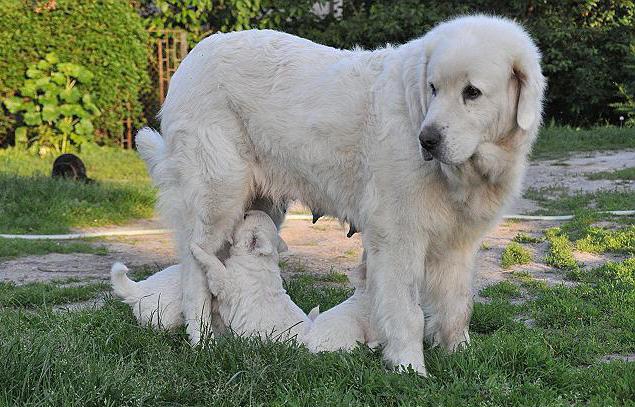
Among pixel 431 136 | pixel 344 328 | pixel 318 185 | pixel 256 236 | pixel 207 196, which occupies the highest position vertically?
pixel 431 136

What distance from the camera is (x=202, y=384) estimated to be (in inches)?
134

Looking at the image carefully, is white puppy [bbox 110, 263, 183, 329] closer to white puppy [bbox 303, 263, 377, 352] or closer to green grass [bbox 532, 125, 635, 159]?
white puppy [bbox 303, 263, 377, 352]

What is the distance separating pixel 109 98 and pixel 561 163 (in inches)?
258

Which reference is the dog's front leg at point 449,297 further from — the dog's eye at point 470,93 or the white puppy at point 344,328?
the dog's eye at point 470,93

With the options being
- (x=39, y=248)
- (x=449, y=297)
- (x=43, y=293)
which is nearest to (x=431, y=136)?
(x=449, y=297)

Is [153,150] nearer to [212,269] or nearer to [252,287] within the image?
[212,269]

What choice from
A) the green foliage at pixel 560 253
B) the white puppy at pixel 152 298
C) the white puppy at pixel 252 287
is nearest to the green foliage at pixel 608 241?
the green foliage at pixel 560 253

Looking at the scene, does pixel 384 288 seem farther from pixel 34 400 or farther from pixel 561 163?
pixel 561 163

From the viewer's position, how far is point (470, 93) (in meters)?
3.47

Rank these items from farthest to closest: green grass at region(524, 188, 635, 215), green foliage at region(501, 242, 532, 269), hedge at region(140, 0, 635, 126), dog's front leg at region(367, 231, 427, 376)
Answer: hedge at region(140, 0, 635, 126)
green grass at region(524, 188, 635, 215)
green foliage at region(501, 242, 532, 269)
dog's front leg at region(367, 231, 427, 376)

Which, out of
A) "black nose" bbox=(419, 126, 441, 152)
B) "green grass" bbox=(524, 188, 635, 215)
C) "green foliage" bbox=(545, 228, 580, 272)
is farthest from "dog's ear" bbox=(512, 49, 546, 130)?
"green grass" bbox=(524, 188, 635, 215)

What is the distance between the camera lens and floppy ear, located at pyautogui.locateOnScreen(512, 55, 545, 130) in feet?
11.5

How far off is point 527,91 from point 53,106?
9.12m

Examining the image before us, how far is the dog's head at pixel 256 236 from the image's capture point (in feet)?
14.3
